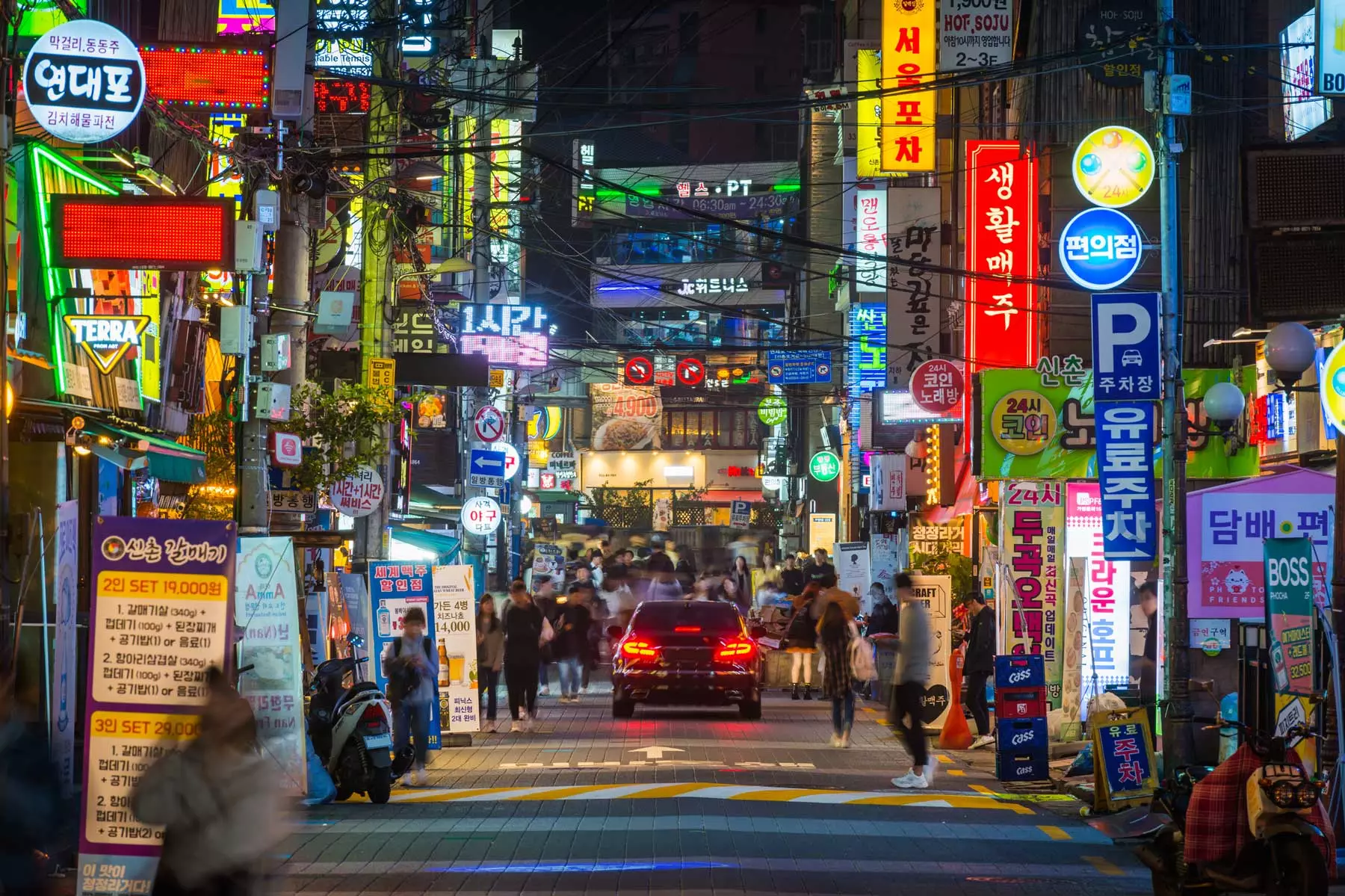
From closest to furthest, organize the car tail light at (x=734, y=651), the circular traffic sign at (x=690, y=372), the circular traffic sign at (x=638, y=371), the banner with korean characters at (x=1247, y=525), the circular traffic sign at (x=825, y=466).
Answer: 1. the banner with korean characters at (x=1247, y=525)
2. the car tail light at (x=734, y=651)
3. the circular traffic sign at (x=638, y=371)
4. the circular traffic sign at (x=690, y=372)
5. the circular traffic sign at (x=825, y=466)

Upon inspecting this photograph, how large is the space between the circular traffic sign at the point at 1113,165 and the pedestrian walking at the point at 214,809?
15636 mm

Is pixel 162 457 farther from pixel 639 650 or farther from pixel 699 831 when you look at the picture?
pixel 699 831

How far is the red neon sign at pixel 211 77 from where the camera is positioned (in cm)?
1800

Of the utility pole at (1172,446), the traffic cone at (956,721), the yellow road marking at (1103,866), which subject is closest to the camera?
the yellow road marking at (1103,866)

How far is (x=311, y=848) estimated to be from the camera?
12.5 meters

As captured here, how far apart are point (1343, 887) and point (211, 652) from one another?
25.4ft

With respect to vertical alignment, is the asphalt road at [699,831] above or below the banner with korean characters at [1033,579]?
below

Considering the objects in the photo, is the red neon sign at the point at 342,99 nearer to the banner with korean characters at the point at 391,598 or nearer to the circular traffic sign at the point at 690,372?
the banner with korean characters at the point at 391,598

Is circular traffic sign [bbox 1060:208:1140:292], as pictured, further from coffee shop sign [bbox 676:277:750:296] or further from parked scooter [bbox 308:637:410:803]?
coffee shop sign [bbox 676:277:750:296]

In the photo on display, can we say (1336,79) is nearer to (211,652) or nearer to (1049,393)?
(1049,393)

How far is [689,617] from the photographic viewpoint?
24656 mm

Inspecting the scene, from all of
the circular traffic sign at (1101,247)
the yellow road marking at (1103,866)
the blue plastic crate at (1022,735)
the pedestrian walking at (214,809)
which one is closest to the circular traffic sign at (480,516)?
the circular traffic sign at (1101,247)

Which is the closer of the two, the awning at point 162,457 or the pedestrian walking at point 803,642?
the awning at point 162,457

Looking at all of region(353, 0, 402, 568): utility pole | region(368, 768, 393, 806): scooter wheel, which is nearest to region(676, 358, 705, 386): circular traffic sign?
region(353, 0, 402, 568): utility pole
